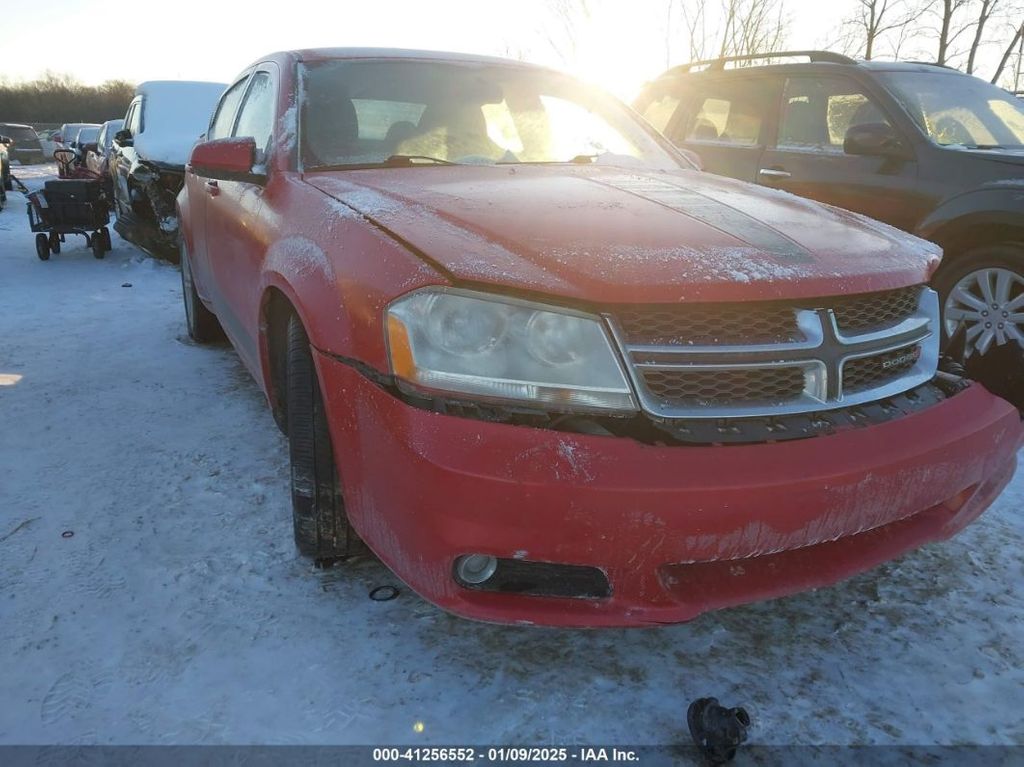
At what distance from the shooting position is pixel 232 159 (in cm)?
252

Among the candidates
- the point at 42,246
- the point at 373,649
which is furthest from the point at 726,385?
the point at 42,246

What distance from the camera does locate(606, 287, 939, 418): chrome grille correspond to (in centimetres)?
154

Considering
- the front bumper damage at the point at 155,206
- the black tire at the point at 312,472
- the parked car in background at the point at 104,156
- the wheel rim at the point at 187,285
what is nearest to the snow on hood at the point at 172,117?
the front bumper damage at the point at 155,206

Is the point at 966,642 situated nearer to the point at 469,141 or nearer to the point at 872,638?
the point at 872,638

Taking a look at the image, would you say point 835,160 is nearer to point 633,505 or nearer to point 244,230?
point 244,230

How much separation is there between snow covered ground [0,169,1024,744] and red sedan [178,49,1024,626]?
28 centimetres

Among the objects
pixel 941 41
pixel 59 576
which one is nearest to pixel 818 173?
pixel 59 576

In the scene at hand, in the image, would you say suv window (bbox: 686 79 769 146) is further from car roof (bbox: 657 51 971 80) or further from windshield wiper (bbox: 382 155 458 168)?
windshield wiper (bbox: 382 155 458 168)

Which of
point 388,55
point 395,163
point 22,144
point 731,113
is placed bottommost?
point 22,144

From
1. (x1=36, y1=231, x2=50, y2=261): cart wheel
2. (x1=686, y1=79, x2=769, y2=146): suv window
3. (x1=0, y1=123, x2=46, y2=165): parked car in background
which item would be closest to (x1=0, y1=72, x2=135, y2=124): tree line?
(x1=0, y1=123, x2=46, y2=165): parked car in background

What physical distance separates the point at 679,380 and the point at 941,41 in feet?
70.4

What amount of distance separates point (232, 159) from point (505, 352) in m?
1.54

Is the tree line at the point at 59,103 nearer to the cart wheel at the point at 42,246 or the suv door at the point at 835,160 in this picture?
the cart wheel at the point at 42,246

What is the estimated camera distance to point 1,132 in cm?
2411
